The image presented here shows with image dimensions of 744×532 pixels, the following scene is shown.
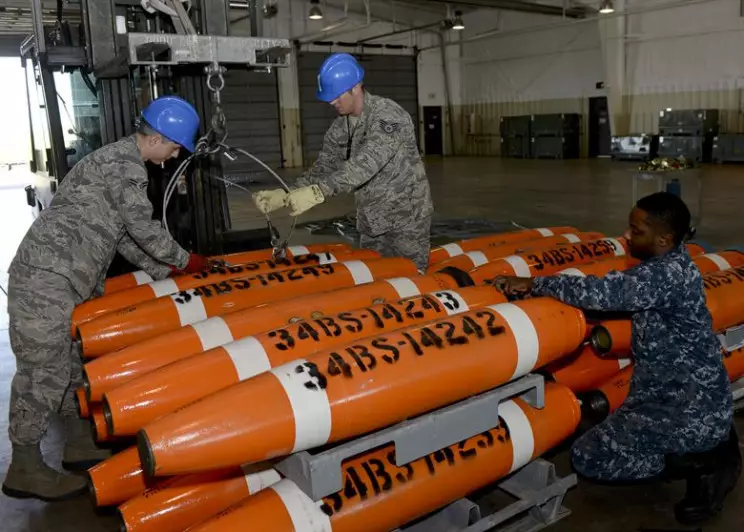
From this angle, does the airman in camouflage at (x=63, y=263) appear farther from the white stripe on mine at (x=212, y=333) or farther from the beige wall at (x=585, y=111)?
the beige wall at (x=585, y=111)

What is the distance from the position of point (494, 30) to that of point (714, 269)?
23.5 m

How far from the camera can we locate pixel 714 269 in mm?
4543

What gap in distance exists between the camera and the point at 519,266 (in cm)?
466

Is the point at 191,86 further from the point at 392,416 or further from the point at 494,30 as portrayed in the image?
the point at 494,30

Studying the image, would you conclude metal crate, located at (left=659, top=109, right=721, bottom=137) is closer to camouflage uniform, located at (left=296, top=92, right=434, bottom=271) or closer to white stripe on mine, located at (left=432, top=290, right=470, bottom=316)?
camouflage uniform, located at (left=296, top=92, right=434, bottom=271)

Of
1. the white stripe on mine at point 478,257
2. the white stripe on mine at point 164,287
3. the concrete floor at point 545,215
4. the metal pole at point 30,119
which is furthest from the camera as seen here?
the metal pole at point 30,119

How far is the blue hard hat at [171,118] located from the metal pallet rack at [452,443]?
1.85 m

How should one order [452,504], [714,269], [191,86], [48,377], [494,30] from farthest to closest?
1. [494,30]
2. [191,86]
3. [714,269]
4. [48,377]
5. [452,504]

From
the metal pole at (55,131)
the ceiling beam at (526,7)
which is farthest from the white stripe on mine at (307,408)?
the ceiling beam at (526,7)

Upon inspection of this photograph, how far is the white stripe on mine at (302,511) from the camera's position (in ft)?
7.88

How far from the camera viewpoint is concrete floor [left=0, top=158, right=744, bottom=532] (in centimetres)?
305

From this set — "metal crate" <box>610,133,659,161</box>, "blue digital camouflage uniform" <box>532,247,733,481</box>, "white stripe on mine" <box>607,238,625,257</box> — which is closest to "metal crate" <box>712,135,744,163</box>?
"metal crate" <box>610,133,659,161</box>

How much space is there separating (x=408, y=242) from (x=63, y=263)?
7.49ft

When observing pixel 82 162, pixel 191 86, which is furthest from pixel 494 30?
pixel 82 162
